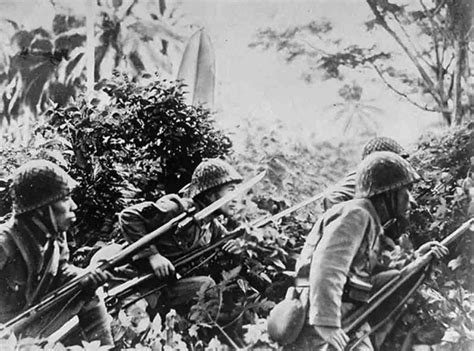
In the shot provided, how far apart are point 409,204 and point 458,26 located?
1.02 m

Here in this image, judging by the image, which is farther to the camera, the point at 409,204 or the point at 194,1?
the point at 194,1

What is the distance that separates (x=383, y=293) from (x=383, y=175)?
0.55 meters

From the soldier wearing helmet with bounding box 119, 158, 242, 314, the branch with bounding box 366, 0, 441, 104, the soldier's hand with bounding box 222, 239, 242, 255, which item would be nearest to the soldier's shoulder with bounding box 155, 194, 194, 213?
the soldier wearing helmet with bounding box 119, 158, 242, 314

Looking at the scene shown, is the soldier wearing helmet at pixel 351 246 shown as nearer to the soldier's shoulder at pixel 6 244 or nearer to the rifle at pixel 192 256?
the rifle at pixel 192 256

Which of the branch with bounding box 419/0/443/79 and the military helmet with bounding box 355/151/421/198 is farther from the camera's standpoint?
the branch with bounding box 419/0/443/79

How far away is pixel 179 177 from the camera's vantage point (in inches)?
162

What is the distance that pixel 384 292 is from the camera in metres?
3.87

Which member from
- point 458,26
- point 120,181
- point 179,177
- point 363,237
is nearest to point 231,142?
point 179,177

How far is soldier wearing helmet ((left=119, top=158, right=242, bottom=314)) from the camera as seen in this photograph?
3.91m

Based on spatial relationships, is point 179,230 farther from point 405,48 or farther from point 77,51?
point 405,48

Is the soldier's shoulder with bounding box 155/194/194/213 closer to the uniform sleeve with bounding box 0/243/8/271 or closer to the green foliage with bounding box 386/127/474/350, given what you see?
the uniform sleeve with bounding box 0/243/8/271

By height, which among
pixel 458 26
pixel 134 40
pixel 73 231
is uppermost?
pixel 134 40

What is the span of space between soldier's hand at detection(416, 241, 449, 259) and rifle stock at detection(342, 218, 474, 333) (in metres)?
0.02

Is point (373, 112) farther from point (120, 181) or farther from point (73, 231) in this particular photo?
point (73, 231)
